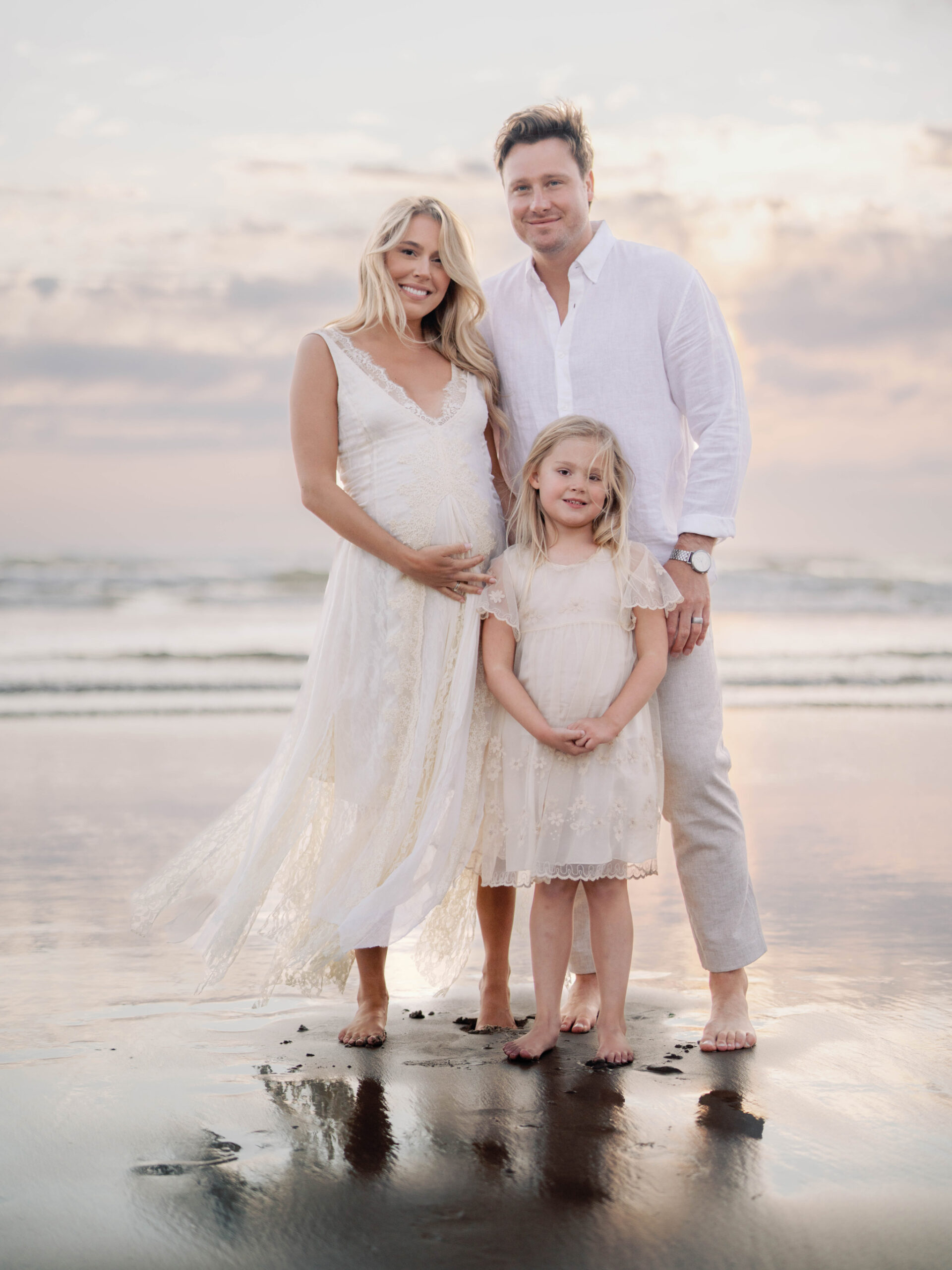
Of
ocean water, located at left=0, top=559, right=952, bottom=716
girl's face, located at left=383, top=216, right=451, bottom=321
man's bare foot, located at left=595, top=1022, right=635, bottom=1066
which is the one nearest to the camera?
man's bare foot, located at left=595, top=1022, right=635, bottom=1066

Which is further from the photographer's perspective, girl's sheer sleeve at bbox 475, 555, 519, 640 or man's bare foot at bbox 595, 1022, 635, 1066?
girl's sheer sleeve at bbox 475, 555, 519, 640

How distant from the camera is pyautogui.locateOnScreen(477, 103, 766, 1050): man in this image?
2.76 meters

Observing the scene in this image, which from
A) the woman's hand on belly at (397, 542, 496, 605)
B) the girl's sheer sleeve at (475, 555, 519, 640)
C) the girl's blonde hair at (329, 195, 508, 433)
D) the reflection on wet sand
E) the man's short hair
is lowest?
the reflection on wet sand

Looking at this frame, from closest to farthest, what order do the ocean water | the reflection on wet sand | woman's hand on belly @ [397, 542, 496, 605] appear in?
the reflection on wet sand → woman's hand on belly @ [397, 542, 496, 605] → the ocean water

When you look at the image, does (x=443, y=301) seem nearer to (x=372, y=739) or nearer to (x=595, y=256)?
(x=595, y=256)

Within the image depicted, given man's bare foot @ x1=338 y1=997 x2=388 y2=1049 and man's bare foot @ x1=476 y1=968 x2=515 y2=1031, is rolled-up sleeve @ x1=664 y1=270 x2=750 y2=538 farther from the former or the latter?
man's bare foot @ x1=338 y1=997 x2=388 y2=1049

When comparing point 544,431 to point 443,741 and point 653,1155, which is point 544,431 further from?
point 653,1155

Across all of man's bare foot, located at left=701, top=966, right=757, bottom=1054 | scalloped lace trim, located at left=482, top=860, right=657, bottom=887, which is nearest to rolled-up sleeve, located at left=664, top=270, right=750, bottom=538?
scalloped lace trim, located at left=482, top=860, right=657, bottom=887

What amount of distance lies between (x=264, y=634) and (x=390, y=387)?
10930 mm

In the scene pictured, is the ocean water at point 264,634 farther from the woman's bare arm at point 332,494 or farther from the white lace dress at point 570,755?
the white lace dress at point 570,755

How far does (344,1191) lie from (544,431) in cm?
169

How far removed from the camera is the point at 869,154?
13.9m

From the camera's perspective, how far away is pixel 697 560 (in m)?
2.75

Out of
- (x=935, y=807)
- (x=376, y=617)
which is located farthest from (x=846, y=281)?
(x=376, y=617)
